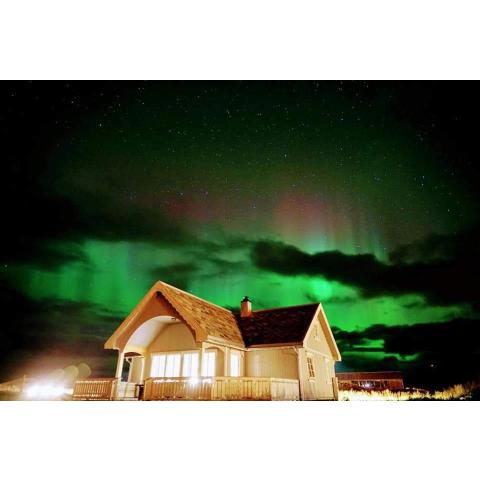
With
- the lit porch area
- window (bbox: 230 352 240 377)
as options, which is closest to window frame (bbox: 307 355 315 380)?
the lit porch area

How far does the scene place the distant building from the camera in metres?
47.4

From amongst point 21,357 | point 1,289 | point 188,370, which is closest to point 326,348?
point 188,370

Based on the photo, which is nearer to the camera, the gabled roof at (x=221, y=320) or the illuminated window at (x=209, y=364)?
the gabled roof at (x=221, y=320)

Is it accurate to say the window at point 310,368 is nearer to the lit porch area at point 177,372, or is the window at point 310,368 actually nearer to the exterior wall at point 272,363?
the exterior wall at point 272,363

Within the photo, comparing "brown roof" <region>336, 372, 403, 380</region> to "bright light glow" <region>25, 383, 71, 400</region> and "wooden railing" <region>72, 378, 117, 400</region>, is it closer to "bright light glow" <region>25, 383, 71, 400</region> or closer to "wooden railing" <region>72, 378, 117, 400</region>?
"wooden railing" <region>72, 378, 117, 400</region>

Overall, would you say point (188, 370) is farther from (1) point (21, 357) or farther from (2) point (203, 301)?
(1) point (21, 357)

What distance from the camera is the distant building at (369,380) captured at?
47375mm

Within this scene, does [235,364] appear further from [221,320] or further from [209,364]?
[221,320]

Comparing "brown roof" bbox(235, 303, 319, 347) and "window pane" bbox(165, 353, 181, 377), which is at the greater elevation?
"brown roof" bbox(235, 303, 319, 347)

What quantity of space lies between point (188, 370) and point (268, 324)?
5768 mm

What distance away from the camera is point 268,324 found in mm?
22812

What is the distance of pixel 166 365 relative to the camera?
20391mm

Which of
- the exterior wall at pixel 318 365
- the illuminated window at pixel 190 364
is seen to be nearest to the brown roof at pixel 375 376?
the exterior wall at pixel 318 365
